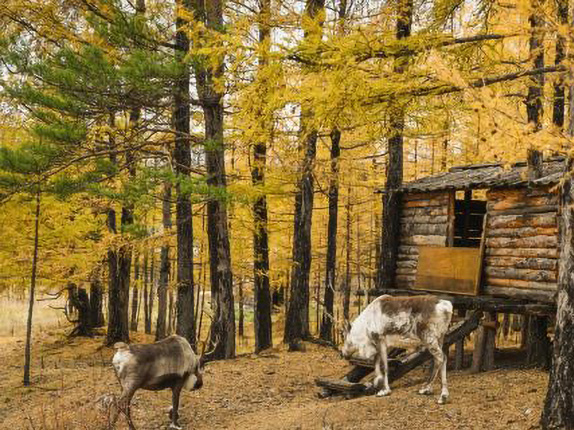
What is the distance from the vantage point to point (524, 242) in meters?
10.6

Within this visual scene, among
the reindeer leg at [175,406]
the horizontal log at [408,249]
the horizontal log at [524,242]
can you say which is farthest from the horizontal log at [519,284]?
the reindeer leg at [175,406]

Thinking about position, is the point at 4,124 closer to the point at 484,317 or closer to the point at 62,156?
the point at 62,156

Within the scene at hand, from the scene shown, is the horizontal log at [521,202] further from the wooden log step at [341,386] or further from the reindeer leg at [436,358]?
the wooden log step at [341,386]

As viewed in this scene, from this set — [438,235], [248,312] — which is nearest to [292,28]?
[438,235]

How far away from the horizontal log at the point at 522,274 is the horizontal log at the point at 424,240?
1.25 metres

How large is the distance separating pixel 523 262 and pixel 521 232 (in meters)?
0.59

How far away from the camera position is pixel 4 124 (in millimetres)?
17828

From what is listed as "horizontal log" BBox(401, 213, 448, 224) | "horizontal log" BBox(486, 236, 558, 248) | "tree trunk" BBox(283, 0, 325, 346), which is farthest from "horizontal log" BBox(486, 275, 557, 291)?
"tree trunk" BBox(283, 0, 325, 346)

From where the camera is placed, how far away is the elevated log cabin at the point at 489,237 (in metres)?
10.1

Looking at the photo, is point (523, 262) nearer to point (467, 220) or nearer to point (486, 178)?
point (486, 178)

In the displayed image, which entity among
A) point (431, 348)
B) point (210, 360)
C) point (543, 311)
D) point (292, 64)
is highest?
point (292, 64)

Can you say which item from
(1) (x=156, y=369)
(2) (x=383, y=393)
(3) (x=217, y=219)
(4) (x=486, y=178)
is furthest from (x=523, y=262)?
(3) (x=217, y=219)

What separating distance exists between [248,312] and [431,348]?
33.5 metres

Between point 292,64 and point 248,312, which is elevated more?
point 292,64
